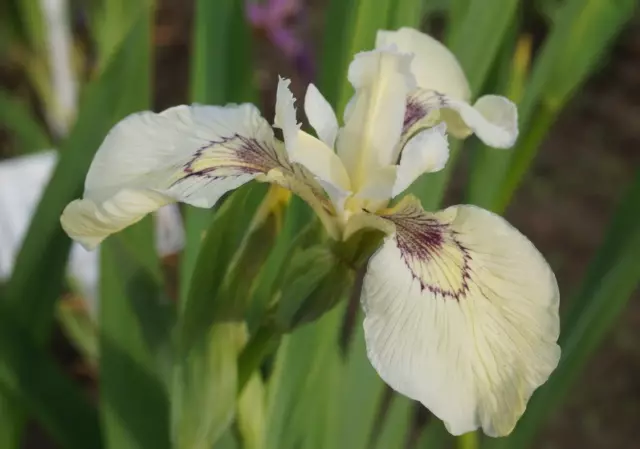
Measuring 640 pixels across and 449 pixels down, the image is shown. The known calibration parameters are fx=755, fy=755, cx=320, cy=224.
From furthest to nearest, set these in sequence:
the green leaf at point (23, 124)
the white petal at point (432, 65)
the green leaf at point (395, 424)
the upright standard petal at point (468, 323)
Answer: the green leaf at point (23, 124) → the green leaf at point (395, 424) → the white petal at point (432, 65) → the upright standard petal at point (468, 323)

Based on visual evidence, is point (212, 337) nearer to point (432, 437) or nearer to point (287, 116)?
point (287, 116)

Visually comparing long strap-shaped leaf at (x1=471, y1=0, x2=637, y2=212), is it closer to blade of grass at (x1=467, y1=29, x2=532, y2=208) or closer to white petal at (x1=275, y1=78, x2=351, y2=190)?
blade of grass at (x1=467, y1=29, x2=532, y2=208)

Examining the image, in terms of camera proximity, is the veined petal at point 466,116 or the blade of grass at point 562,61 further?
the blade of grass at point 562,61

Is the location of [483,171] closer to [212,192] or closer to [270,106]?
[212,192]

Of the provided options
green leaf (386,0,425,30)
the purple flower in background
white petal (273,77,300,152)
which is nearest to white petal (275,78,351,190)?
white petal (273,77,300,152)

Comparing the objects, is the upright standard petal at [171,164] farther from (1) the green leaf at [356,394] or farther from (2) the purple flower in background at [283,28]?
(2) the purple flower in background at [283,28]

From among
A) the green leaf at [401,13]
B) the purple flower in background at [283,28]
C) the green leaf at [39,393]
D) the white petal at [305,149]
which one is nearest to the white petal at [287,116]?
the white petal at [305,149]

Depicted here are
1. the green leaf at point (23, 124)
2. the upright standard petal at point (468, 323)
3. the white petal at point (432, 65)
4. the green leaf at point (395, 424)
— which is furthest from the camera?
the green leaf at point (23, 124)
